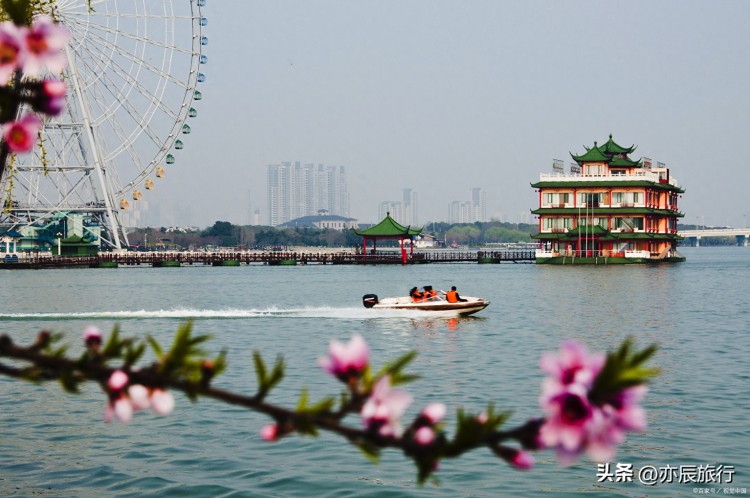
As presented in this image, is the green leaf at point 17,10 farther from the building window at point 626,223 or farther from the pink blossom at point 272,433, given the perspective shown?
the building window at point 626,223

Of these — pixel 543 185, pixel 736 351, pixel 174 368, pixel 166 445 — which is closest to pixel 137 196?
pixel 543 185

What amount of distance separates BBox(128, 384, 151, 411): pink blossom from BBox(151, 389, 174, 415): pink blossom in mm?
25

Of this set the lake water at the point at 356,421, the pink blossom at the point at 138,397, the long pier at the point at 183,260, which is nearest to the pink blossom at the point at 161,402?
the pink blossom at the point at 138,397

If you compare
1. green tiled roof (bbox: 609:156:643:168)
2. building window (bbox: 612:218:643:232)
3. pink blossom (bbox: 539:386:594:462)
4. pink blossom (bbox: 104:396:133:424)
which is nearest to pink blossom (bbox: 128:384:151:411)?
pink blossom (bbox: 104:396:133:424)

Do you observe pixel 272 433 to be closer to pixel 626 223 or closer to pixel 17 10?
pixel 17 10

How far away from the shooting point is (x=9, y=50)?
3.05 m

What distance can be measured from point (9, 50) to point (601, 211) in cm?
11417

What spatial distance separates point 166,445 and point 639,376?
1697 centimetres

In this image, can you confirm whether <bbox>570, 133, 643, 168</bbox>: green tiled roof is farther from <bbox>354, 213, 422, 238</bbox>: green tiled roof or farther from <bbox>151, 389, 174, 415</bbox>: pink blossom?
<bbox>151, 389, 174, 415</bbox>: pink blossom

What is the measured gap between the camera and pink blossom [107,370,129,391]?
11.4 ft

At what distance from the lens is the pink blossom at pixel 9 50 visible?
120 inches

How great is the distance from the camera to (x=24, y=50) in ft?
9.97

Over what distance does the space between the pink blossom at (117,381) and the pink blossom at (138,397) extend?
3 centimetres

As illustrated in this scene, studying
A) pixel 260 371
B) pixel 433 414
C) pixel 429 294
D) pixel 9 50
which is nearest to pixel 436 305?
pixel 429 294
